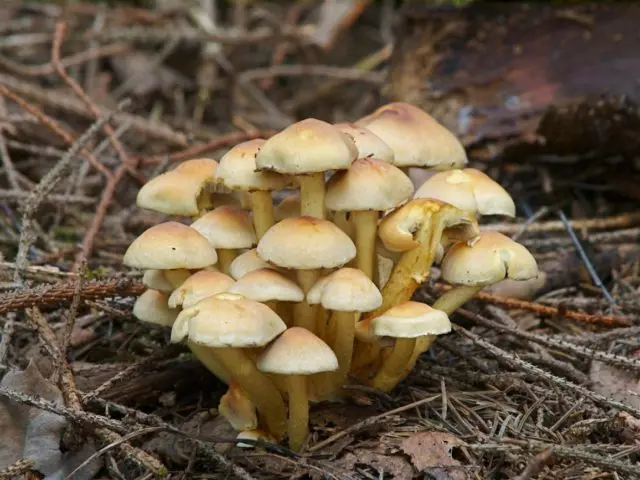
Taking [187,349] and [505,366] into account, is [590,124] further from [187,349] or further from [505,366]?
[187,349]

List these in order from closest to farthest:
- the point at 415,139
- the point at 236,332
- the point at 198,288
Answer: the point at 236,332 < the point at 198,288 < the point at 415,139

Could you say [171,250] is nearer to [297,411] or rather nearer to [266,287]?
[266,287]

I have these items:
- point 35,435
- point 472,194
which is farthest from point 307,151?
point 35,435

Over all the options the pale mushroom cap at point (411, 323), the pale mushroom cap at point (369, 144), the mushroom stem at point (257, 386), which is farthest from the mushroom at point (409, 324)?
the pale mushroom cap at point (369, 144)

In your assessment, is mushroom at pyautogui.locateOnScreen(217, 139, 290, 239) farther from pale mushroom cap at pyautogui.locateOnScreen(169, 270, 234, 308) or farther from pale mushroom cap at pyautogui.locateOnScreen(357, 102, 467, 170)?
pale mushroom cap at pyautogui.locateOnScreen(357, 102, 467, 170)

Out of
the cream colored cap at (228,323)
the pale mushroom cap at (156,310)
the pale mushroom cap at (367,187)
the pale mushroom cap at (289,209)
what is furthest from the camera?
the pale mushroom cap at (289,209)

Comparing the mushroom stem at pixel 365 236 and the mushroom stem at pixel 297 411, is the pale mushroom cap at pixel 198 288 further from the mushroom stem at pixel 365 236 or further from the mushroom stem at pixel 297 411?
the mushroom stem at pixel 365 236

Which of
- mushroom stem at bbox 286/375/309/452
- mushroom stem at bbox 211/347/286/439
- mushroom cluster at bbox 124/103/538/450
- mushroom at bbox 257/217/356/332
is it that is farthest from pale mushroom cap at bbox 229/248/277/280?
mushroom stem at bbox 286/375/309/452
